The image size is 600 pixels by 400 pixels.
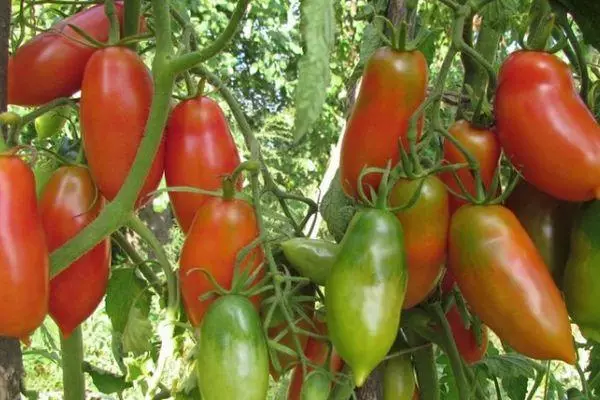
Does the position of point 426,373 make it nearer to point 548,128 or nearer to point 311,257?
point 311,257

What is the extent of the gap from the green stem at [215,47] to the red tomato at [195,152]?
0.13m

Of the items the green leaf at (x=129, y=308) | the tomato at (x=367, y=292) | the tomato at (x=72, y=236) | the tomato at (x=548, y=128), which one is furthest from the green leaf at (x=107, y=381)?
the tomato at (x=548, y=128)

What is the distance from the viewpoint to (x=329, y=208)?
2.97 ft

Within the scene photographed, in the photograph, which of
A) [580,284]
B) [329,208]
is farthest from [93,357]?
[580,284]

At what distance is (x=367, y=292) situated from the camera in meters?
0.67

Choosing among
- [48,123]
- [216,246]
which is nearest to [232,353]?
[216,246]

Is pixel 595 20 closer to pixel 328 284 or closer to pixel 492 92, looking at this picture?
pixel 492 92

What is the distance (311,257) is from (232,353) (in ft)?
0.48

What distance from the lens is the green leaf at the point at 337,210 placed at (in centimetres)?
88

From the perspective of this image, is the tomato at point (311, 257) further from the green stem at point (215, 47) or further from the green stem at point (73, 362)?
the green stem at point (73, 362)

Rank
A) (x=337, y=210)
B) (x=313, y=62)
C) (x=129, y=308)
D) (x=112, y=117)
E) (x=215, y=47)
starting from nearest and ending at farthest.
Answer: (x=313, y=62) < (x=215, y=47) < (x=112, y=117) < (x=337, y=210) < (x=129, y=308)

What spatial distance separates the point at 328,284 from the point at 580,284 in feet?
0.67

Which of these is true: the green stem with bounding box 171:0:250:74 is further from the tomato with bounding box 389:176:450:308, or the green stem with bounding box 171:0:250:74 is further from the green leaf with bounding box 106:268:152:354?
the green leaf with bounding box 106:268:152:354

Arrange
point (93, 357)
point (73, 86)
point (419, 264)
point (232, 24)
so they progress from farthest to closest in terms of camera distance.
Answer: point (93, 357) → point (73, 86) → point (419, 264) → point (232, 24)
